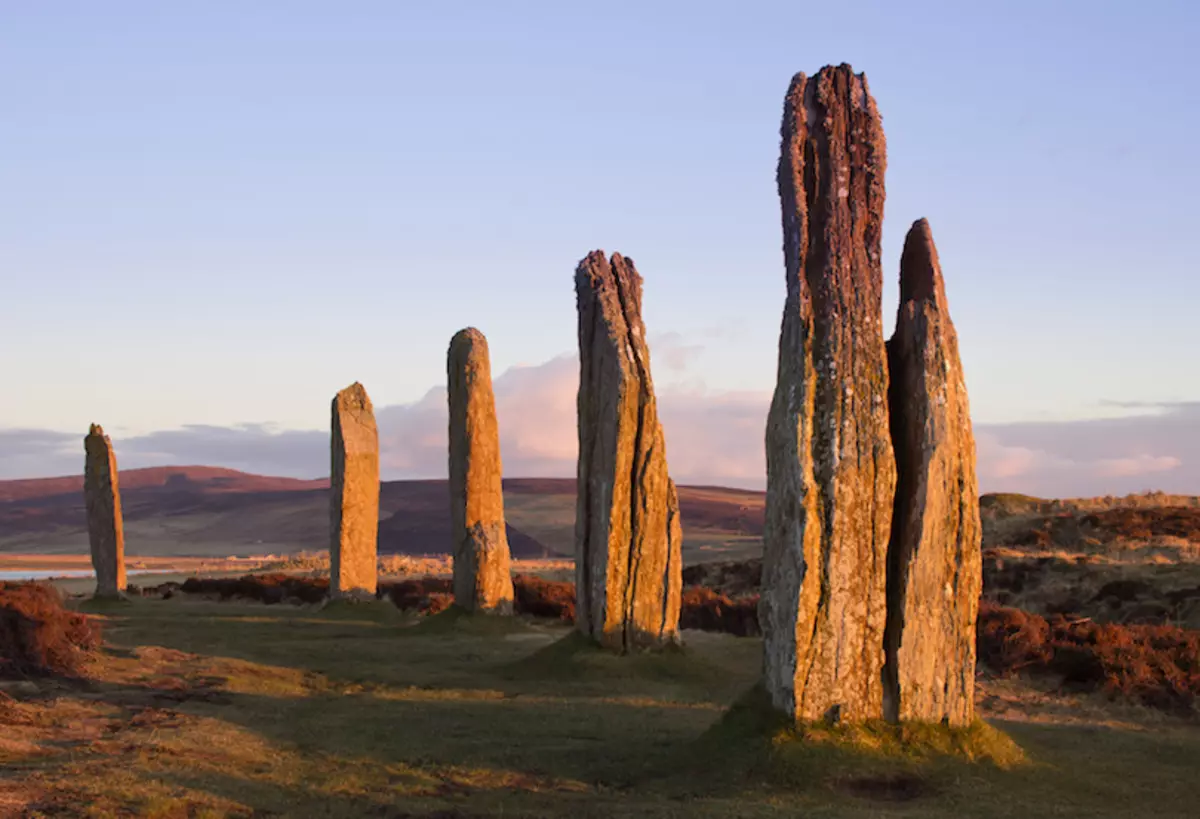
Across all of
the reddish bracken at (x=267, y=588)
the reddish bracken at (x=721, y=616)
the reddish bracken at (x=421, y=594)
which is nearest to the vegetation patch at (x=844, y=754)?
the reddish bracken at (x=721, y=616)

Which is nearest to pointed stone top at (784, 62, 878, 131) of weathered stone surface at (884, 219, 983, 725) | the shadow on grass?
weathered stone surface at (884, 219, 983, 725)

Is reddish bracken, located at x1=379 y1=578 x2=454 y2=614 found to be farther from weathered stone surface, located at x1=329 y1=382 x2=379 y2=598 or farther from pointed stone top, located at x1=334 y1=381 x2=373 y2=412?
pointed stone top, located at x1=334 y1=381 x2=373 y2=412

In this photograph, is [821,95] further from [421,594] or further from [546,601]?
[421,594]

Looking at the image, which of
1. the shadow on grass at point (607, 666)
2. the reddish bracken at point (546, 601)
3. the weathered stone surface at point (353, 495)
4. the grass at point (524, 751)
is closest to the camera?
the grass at point (524, 751)

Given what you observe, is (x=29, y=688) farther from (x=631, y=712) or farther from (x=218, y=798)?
(x=631, y=712)

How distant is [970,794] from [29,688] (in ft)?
33.8

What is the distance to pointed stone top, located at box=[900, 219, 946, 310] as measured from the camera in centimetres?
1132

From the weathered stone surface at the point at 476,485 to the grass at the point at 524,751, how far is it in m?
5.01

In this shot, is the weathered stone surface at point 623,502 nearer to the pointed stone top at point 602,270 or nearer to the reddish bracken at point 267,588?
the pointed stone top at point 602,270

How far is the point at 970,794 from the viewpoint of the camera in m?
9.52

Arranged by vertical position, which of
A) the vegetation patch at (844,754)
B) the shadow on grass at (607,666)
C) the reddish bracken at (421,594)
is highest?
the vegetation patch at (844,754)

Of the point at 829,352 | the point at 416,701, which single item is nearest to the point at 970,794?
the point at 829,352

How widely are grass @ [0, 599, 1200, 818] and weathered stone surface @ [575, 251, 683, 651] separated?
1.91 feet

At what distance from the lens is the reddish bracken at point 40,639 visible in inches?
589
